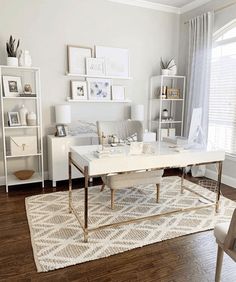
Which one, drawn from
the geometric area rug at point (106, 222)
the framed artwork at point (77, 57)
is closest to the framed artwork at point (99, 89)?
the framed artwork at point (77, 57)

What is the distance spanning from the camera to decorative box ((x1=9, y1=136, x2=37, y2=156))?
3.37 meters

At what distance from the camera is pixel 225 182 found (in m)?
3.78

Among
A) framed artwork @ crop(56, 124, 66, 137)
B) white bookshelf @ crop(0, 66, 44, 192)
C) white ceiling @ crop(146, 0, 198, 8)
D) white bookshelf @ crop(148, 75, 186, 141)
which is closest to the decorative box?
white bookshelf @ crop(0, 66, 44, 192)

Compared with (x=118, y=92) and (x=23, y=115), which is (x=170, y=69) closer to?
(x=118, y=92)

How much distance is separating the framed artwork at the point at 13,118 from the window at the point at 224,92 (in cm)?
293

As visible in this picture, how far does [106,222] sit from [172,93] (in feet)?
9.04

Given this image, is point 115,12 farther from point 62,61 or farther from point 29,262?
point 29,262

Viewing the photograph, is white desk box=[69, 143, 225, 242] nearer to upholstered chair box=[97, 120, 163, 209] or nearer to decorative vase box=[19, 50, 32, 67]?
upholstered chair box=[97, 120, 163, 209]

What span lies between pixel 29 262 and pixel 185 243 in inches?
51.6

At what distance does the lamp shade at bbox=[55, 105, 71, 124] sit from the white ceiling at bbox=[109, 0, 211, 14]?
77.2 inches

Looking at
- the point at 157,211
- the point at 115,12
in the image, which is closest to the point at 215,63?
the point at 115,12

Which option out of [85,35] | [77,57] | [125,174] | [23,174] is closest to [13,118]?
[23,174]

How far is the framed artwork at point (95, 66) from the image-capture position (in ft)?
12.7

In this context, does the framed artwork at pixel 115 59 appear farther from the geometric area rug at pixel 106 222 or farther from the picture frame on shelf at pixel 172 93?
the geometric area rug at pixel 106 222
